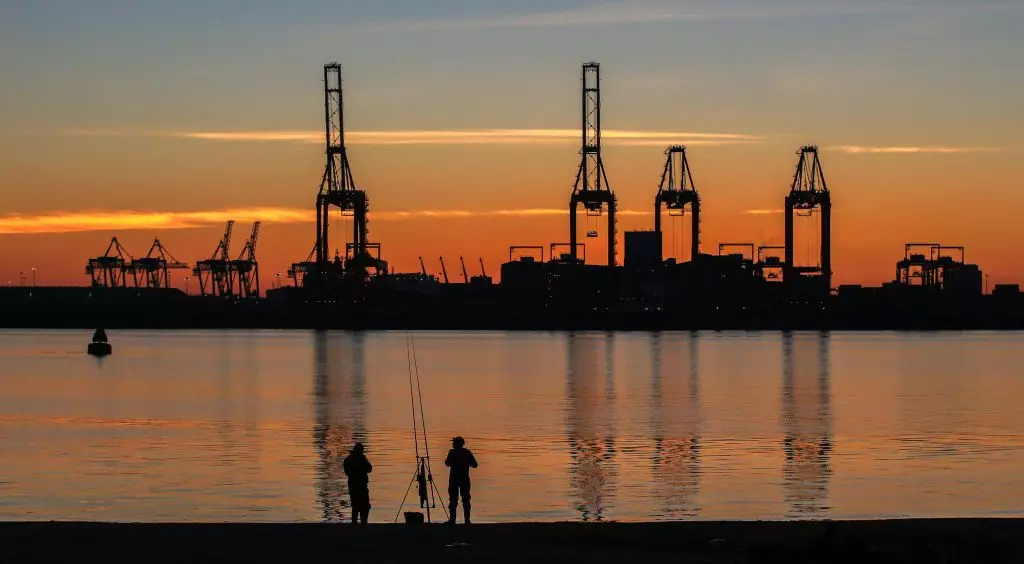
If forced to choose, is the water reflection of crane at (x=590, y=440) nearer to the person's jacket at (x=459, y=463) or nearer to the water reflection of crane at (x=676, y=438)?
the water reflection of crane at (x=676, y=438)

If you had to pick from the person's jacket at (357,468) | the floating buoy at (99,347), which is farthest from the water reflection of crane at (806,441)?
the floating buoy at (99,347)

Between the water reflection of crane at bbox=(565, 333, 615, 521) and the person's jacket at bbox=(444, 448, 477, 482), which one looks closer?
the person's jacket at bbox=(444, 448, 477, 482)

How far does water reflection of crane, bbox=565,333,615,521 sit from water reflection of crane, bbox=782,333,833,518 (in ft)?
14.3

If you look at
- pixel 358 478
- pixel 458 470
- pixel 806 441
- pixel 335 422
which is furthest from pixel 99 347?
pixel 458 470

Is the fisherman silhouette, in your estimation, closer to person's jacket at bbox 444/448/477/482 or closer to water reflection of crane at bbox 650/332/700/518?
person's jacket at bbox 444/448/477/482

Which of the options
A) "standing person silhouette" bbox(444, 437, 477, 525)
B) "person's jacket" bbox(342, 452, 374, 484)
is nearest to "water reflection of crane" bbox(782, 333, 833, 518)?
"standing person silhouette" bbox(444, 437, 477, 525)

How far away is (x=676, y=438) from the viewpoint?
52.3m

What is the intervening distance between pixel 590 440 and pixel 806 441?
24.8 ft

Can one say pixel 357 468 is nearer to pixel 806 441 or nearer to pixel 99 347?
pixel 806 441

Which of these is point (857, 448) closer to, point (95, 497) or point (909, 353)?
point (95, 497)

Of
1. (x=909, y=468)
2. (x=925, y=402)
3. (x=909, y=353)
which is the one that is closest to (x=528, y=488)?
(x=909, y=468)

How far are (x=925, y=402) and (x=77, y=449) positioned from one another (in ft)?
156

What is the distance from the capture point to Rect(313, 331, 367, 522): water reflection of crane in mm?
33344

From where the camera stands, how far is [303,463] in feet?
137
